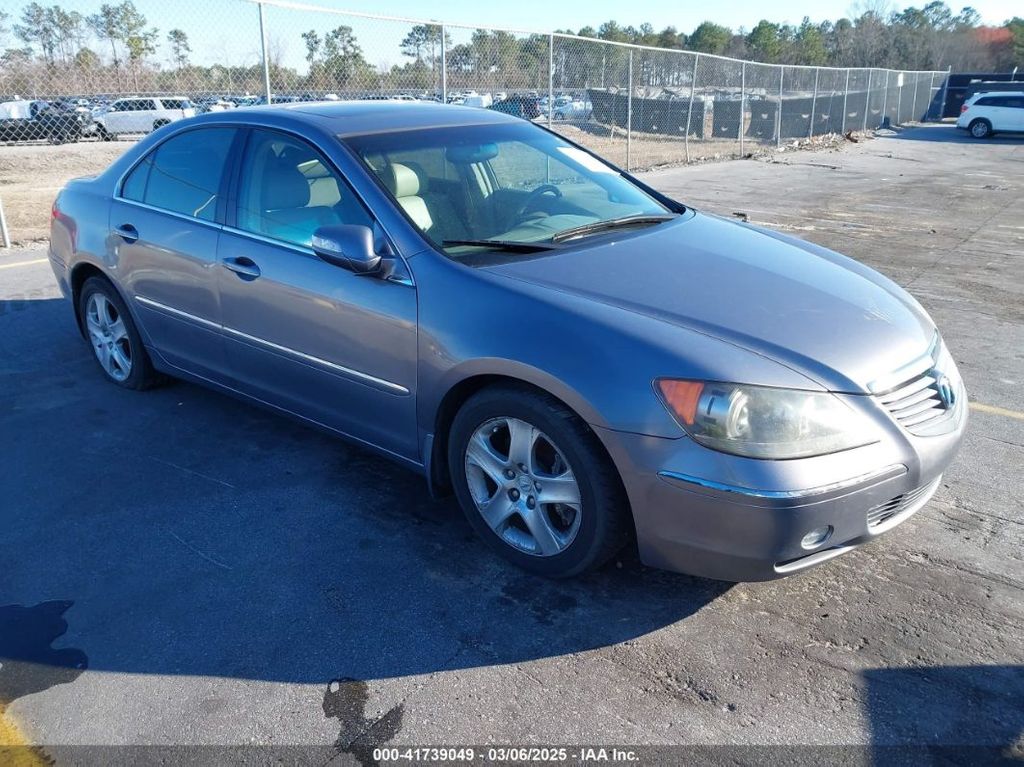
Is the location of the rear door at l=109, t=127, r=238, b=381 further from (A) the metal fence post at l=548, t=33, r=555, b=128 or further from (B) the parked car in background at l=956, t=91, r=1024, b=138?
(B) the parked car in background at l=956, t=91, r=1024, b=138

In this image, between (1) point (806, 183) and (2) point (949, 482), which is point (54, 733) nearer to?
(2) point (949, 482)

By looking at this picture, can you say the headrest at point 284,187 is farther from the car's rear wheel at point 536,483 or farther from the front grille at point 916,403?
the front grille at point 916,403

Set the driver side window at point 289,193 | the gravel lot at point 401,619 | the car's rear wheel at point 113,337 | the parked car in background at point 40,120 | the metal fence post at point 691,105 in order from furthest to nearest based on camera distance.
→ 1. the metal fence post at point 691,105
2. the parked car in background at point 40,120
3. the car's rear wheel at point 113,337
4. the driver side window at point 289,193
5. the gravel lot at point 401,619

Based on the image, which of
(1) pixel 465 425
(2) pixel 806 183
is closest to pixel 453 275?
(1) pixel 465 425

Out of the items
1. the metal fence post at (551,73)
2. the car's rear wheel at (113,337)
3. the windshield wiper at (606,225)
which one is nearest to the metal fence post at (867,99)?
the metal fence post at (551,73)

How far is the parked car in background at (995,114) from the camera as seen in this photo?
30469 mm

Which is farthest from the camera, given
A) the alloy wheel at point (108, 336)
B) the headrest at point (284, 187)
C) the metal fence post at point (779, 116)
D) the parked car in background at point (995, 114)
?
the parked car in background at point (995, 114)

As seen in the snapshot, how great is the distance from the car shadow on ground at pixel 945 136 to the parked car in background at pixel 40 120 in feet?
85.7

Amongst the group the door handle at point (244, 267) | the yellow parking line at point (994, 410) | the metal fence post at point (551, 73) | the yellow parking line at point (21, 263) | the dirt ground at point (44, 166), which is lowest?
the yellow parking line at point (994, 410)

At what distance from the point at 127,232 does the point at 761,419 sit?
3595mm

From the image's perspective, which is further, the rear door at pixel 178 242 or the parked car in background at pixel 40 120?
the parked car in background at pixel 40 120

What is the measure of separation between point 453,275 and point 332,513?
1.20 meters

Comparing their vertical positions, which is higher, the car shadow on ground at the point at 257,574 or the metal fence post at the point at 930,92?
the metal fence post at the point at 930,92

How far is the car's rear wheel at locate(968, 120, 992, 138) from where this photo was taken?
31016 millimetres
